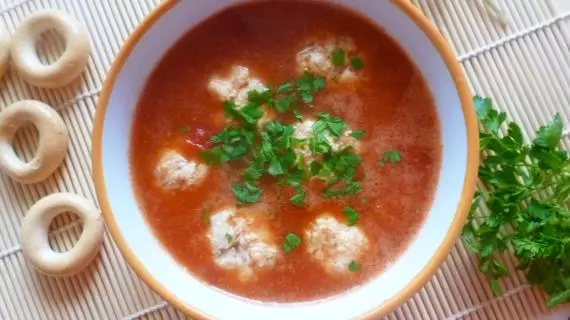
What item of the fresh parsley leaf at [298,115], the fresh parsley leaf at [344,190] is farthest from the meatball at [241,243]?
the fresh parsley leaf at [298,115]

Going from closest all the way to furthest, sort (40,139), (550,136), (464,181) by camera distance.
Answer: (464,181), (550,136), (40,139)

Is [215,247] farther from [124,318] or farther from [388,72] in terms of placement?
[388,72]

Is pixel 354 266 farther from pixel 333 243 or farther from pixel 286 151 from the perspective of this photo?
pixel 286 151

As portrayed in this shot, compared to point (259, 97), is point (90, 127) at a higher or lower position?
higher

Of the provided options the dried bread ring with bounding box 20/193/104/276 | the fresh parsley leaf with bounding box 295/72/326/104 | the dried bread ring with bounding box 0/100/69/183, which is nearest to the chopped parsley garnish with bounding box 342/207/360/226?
the fresh parsley leaf with bounding box 295/72/326/104

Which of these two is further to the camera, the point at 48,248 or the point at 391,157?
the point at 48,248

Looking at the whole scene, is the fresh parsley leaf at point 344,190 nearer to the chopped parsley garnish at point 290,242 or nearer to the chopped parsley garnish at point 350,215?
the chopped parsley garnish at point 350,215

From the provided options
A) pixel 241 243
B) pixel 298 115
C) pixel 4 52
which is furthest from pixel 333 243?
pixel 4 52

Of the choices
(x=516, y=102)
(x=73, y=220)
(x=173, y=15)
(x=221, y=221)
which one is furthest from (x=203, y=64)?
(x=516, y=102)
